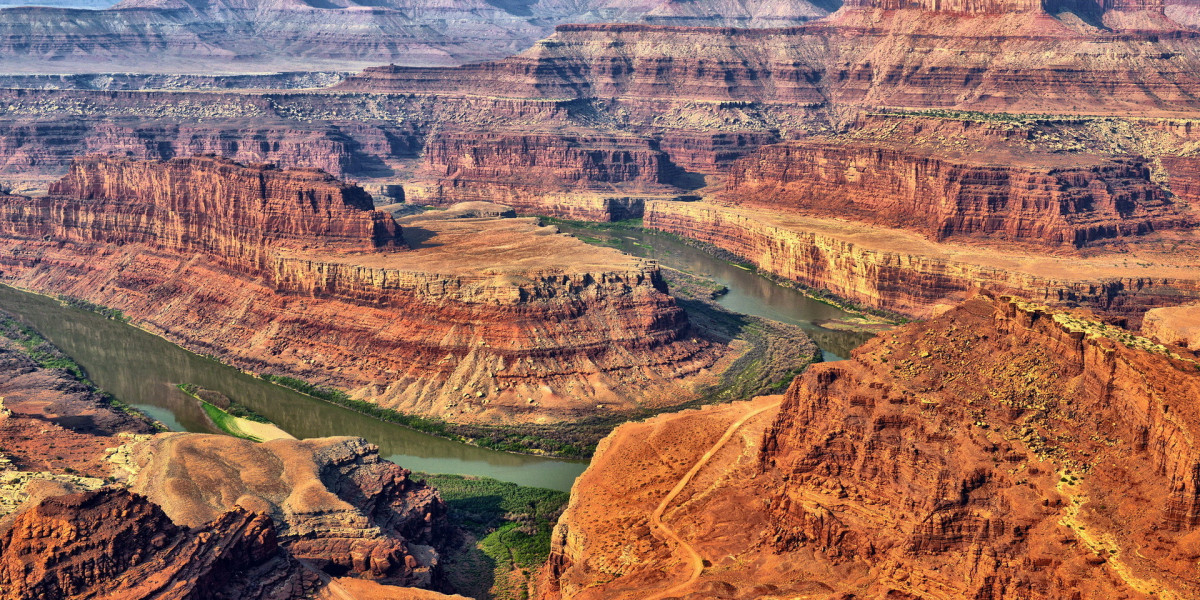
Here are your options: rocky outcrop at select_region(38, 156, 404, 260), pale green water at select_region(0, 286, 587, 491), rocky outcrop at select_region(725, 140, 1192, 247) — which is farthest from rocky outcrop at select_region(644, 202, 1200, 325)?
rocky outcrop at select_region(38, 156, 404, 260)

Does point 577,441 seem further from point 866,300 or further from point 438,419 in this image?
point 866,300

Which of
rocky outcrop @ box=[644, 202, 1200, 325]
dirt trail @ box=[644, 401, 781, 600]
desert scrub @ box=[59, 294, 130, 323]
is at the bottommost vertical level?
desert scrub @ box=[59, 294, 130, 323]

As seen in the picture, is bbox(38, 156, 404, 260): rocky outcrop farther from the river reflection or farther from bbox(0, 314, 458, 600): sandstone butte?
bbox(0, 314, 458, 600): sandstone butte

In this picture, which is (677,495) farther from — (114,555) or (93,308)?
(93,308)

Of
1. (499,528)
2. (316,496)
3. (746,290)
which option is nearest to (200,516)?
(316,496)

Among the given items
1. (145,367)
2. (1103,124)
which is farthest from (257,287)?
(1103,124)
